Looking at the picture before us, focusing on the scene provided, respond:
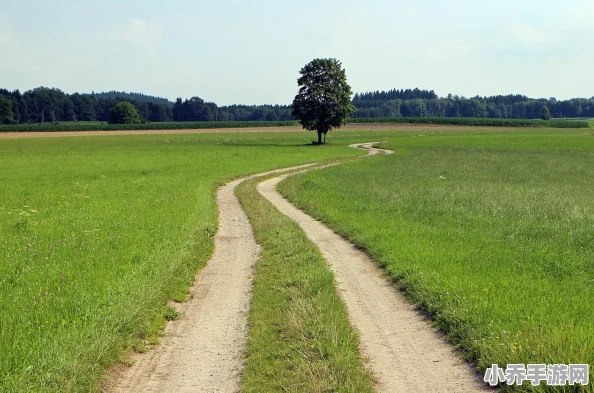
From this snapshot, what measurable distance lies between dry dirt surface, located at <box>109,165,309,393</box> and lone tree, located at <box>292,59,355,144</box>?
7310cm

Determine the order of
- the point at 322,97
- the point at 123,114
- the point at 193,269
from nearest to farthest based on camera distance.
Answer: the point at 193,269 < the point at 322,97 < the point at 123,114

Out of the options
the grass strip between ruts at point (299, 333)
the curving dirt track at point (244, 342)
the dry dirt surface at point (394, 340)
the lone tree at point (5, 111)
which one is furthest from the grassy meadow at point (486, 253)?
the lone tree at point (5, 111)

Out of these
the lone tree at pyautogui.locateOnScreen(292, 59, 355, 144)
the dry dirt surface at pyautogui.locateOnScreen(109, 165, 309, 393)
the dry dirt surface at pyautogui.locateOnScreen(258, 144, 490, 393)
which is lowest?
the dry dirt surface at pyautogui.locateOnScreen(109, 165, 309, 393)

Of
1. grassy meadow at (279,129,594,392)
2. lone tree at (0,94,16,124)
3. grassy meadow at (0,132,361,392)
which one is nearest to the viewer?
grassy meadow at (0,132,361,392)

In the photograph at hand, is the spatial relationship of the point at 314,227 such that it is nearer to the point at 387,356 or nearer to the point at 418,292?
the point at 418,292

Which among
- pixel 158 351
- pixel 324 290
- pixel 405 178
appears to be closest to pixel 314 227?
pixel 324 290

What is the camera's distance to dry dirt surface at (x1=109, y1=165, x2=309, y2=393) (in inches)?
273

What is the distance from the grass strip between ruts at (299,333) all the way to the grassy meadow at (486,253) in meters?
1.61

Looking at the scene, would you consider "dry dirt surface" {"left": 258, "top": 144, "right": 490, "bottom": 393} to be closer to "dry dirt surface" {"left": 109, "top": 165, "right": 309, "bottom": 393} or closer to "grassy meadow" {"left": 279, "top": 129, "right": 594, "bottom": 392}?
"grassy meadow" {"left": 279, "top": 129, "right": 594, "bottom": 392}

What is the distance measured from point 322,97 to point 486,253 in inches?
2946

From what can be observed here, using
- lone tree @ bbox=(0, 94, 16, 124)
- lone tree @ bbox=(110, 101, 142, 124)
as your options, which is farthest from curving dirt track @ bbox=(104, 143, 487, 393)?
lone tree @ bbox=(110, 101, 142, 124)

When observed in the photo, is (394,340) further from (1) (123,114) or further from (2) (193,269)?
(1) (123,114)

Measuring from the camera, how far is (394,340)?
7.96m

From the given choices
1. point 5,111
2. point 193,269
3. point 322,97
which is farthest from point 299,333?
point 5,111
